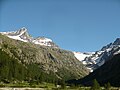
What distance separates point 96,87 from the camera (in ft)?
500
